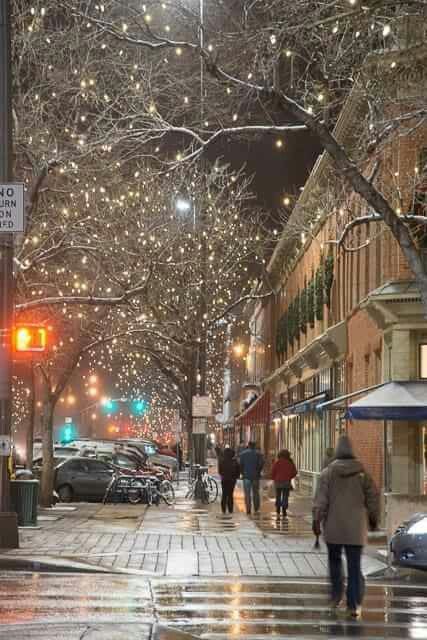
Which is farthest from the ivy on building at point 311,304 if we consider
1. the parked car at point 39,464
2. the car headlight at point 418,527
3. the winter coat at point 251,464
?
the car headlight at point 418,527

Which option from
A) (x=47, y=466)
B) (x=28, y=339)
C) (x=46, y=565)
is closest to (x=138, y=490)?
(x=47, y=466)

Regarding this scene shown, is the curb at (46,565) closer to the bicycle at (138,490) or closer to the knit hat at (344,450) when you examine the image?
the knit hat at (344,450)

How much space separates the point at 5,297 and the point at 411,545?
23.2 feet

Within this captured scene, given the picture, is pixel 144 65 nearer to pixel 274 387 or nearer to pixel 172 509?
pixel 172 509

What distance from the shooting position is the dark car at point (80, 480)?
37.3 metres

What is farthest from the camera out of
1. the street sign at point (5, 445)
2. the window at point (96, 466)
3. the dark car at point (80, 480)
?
the window at point (96, 466)

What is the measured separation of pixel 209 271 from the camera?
4206 cm

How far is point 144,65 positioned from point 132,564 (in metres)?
9.33

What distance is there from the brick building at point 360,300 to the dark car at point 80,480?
6.79 meters

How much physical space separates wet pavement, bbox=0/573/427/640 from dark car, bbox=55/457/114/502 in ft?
70.1

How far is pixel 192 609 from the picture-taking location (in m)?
12.9

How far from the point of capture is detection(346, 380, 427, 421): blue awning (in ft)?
75.5

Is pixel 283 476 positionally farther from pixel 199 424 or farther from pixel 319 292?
pixel 319 292

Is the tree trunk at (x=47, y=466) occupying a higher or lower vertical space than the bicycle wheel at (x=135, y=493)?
higher
